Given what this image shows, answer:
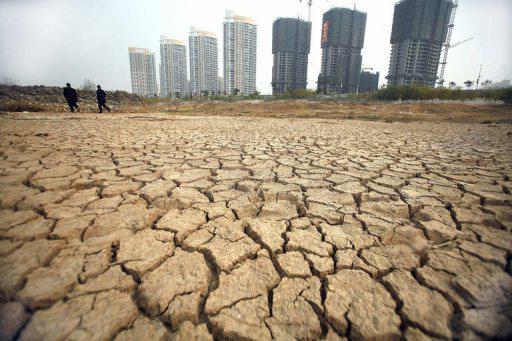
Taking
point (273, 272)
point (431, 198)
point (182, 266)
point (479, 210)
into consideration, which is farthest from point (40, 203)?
point (479, 210)

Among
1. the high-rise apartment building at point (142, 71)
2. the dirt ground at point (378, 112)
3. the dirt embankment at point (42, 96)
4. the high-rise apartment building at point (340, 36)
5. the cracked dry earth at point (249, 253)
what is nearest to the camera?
the cracked dry earth at point (249, 253)

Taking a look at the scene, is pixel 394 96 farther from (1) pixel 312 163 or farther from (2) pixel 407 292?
(2) pixel 407 292

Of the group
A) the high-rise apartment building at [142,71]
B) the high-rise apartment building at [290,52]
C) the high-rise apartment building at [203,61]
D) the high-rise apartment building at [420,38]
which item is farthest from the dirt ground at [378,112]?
the high-rise apartment building at [142,71]

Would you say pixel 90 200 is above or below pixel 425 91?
below

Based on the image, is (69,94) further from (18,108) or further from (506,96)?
(506,96)

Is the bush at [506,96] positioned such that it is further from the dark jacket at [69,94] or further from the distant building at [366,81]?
the distant building at [366,81]

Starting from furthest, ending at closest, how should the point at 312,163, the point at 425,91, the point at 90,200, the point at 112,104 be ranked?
the point at 425,91
the point at 112,104
the point at 312,163
the point at 90,200

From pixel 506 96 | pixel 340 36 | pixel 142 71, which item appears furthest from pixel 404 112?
pixel 142 71
